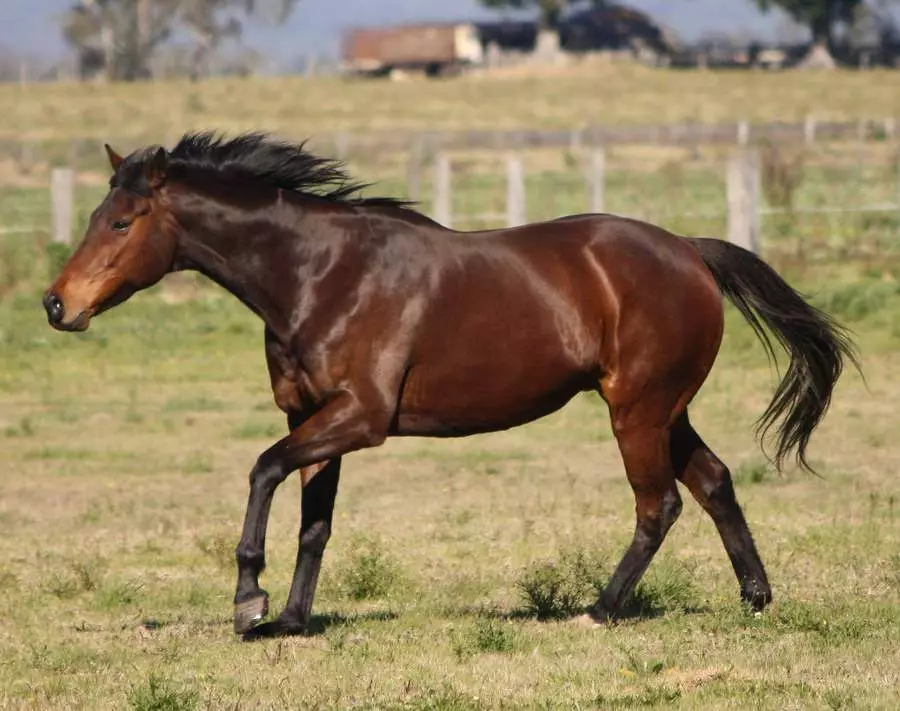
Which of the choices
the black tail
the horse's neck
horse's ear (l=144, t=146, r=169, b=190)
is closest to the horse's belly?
the horse's neck

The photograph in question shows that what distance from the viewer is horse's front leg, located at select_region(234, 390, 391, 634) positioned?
6891 mm

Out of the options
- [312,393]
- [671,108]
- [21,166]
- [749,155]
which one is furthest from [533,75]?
[312,393]

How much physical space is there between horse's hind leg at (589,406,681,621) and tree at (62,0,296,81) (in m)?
72.5

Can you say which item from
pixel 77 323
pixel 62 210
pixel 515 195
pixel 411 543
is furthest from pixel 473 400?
pixel 515 195

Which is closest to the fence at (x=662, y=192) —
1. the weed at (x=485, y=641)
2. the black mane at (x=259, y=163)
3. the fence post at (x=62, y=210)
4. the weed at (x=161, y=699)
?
the fence post at (x=62, y=210)

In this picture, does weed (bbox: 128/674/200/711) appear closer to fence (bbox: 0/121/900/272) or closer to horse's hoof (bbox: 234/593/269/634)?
horse's hoof (bbox: 234/593/269/634)

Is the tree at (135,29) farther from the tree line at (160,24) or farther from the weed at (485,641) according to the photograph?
the weed at (485,641)

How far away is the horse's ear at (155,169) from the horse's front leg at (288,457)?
1.14 m

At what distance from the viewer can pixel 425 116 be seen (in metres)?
56.0

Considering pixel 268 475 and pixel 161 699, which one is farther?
pixel 268 475

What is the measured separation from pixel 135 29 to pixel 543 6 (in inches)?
778

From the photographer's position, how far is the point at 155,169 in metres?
7.11

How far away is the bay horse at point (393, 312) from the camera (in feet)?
23.1

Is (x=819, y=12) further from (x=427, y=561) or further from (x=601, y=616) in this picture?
(x=601, y=616)
